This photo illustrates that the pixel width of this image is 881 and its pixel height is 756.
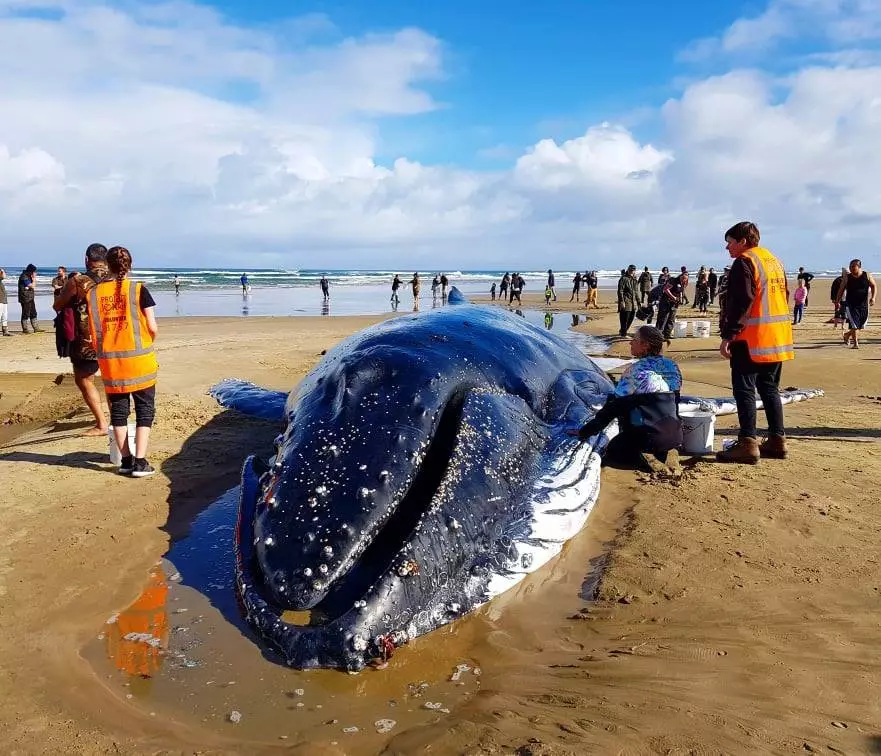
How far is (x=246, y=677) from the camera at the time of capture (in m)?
3.40

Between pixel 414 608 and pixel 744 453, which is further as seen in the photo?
pixel 744 453

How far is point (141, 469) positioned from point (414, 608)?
14.3ft

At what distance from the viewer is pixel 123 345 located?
22.2 feet

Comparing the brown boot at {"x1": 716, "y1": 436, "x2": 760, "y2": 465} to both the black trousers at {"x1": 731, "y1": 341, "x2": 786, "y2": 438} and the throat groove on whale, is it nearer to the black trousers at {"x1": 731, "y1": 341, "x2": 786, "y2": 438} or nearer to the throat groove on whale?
the black trousers at {"x1": 731, "y1": 341, "x2": 786, "y2": 438}

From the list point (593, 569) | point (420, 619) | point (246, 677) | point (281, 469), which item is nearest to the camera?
point (246, 677)

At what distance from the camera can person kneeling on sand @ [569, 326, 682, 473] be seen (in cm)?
628

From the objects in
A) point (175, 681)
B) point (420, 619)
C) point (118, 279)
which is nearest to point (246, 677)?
point (175, 681)

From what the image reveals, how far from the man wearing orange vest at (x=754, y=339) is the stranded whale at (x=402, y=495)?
2031 mm

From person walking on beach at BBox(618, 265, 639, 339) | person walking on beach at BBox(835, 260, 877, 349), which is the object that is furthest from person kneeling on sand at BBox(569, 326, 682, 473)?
person walking on beach at BBox(618, 265, 639, 339)

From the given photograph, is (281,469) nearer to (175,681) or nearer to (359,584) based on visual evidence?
(359,584)

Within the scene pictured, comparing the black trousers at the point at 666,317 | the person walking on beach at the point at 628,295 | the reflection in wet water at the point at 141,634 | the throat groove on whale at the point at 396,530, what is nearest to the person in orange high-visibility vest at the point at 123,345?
the reflection in wet water at the point at 141,634

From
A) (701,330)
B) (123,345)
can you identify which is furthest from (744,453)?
(701,330)

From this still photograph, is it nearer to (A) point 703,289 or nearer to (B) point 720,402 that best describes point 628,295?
(B) point 720,402

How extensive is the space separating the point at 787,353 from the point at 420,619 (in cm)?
540
